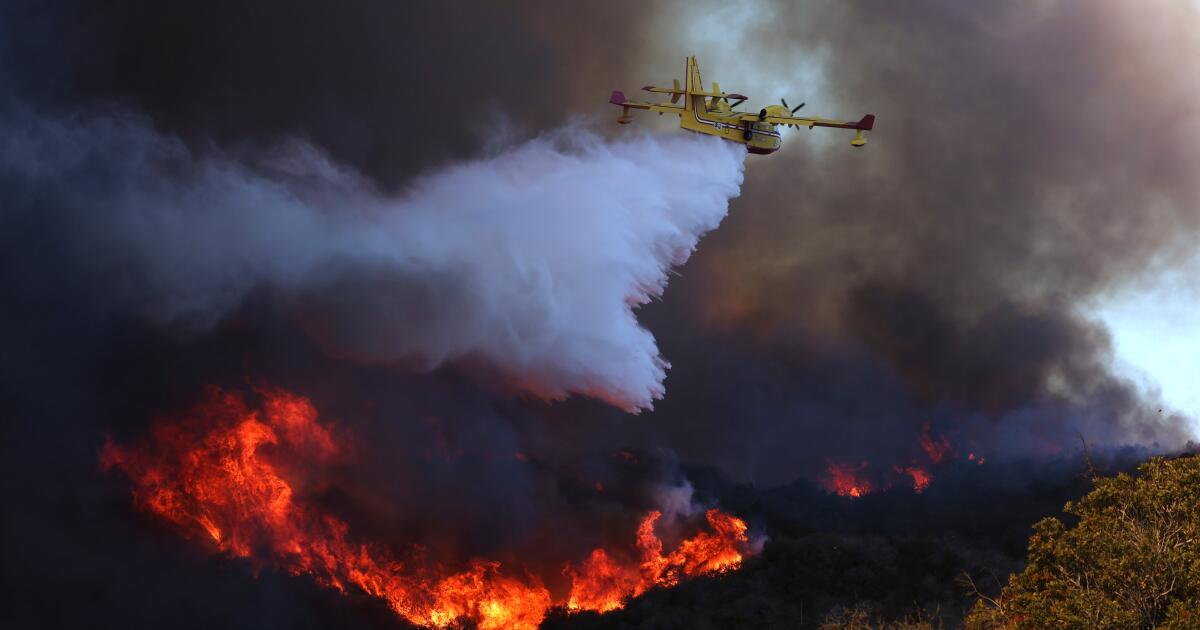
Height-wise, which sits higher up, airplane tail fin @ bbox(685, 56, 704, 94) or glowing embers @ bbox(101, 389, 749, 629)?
airplane tail fin @ bbox(685, 56, 704, 94)

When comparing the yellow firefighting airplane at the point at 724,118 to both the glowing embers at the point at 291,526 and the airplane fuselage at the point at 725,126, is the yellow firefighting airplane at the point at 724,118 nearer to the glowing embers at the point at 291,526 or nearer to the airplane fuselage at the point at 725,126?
the airplane fuselage at the point at 725,126

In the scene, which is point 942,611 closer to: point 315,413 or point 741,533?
point 741,533

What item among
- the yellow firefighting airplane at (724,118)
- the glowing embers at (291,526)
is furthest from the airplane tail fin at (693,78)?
the glowing embers at (291,526)

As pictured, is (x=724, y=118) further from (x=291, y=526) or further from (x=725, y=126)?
(x=291, y=526)

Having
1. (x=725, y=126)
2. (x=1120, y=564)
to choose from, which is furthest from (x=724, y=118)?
(x=1120, y=564)

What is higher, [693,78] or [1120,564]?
[693,78]

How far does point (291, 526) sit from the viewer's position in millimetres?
82500

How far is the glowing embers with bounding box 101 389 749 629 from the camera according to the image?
8094 cm

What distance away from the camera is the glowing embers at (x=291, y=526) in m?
80.9

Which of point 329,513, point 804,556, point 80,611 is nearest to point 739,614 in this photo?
point 804,556

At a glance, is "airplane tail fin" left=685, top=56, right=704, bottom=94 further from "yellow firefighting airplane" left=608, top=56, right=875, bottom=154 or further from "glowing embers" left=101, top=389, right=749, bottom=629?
"glowing embers" left=101, top=389, right=749, bottom=629

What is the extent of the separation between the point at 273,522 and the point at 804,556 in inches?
1895

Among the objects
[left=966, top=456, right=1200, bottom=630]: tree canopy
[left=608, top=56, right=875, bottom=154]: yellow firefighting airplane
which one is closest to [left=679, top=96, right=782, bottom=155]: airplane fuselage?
[left=608, top=56, right=875, bottom=154]: yellow firefighting airplane

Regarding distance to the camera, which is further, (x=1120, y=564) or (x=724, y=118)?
(x=724, y=118)
